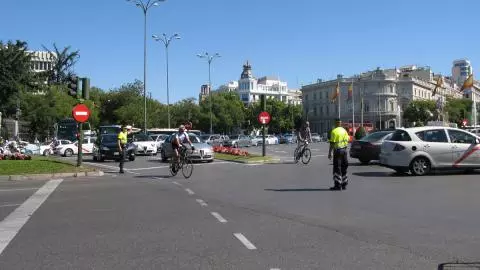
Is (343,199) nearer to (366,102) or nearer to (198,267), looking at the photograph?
(198,267)

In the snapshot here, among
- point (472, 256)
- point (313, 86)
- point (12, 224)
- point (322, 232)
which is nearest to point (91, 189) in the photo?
point (12, 224)

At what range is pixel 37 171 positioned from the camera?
19844mm

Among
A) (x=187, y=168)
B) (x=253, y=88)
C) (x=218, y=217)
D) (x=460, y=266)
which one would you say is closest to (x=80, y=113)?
(x=187, y=168)

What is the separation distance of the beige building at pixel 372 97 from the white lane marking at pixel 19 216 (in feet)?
371

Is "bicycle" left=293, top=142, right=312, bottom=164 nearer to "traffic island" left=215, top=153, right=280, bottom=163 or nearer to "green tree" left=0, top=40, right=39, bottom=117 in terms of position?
"traffic island" left=215, top=153, right=280, bottom=163

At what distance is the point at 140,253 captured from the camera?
22.9 ft

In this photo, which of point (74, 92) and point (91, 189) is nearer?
point (91, 189)

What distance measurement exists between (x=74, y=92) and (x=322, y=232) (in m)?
16.4

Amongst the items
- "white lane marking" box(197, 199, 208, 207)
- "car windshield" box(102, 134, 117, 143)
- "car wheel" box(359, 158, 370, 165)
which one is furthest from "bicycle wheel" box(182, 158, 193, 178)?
"car windshield" box(102, 134, 117, 143)

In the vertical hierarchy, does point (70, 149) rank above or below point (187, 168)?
above

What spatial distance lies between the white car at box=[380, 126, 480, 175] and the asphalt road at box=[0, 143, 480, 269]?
2.19 m

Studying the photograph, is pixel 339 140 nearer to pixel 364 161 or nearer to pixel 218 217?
pixel 218 217

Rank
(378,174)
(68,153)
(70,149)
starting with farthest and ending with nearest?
(70,149), (68,153), (378,174)

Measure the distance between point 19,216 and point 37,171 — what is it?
1006cm
